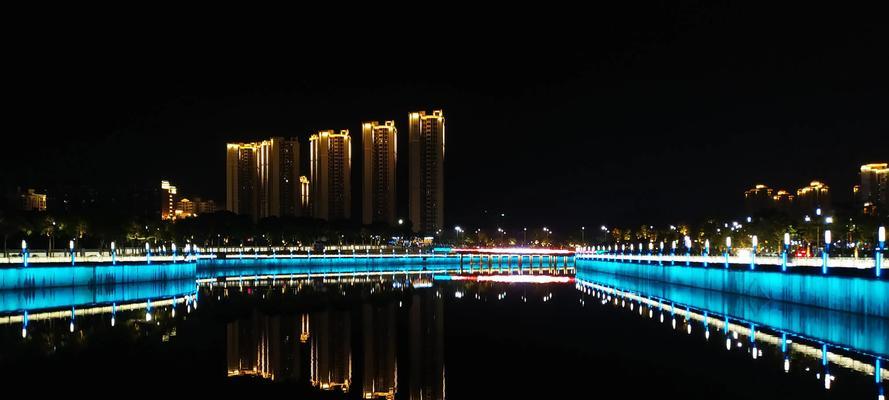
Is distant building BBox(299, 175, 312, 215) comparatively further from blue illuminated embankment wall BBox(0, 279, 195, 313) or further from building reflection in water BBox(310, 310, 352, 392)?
building reflection in water BBox(310, 310, 352, 392)

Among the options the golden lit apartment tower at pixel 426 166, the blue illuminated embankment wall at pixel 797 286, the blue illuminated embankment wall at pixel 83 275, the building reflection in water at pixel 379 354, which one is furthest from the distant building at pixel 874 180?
the building reflection in water at pixel 379 354

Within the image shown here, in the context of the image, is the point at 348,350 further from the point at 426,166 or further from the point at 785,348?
the point at 426,166

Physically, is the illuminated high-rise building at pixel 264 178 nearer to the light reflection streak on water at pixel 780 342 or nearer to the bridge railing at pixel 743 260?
the bridge railing at pixel 743 260

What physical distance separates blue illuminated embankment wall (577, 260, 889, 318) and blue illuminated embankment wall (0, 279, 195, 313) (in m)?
26.0

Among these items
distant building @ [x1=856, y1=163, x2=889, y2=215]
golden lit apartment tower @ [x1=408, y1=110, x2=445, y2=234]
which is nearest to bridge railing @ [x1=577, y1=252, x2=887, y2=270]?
golden lit apartment tower @ [x1=408, y1=110, x2=445, y2=234]

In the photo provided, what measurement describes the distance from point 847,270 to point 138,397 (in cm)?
2371

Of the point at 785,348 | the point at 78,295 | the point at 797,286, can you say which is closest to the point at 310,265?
the point at 78,295

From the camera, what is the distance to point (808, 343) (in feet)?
79.0

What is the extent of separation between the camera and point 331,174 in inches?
5694

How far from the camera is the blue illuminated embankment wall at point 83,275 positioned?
133 ft

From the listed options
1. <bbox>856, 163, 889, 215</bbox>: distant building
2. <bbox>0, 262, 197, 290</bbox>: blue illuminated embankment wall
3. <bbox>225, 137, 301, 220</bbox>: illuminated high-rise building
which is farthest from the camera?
<bbox>856, 163, 889, 215</bbox>: distant building

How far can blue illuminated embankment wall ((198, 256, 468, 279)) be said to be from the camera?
270 ft

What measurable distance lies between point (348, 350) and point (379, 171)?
395 ft

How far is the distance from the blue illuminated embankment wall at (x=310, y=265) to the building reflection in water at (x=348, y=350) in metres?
41.9
